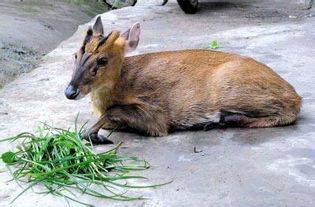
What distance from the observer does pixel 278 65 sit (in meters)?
6.40

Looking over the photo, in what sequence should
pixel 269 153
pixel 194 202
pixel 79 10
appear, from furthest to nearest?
pixel 79 10 < pixel 269 153 < pixel 194 202

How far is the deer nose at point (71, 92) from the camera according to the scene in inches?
177

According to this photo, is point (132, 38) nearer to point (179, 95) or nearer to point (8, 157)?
point (179, 95)

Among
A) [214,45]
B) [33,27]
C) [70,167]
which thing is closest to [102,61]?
[70,167]

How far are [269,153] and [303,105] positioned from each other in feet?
3.33

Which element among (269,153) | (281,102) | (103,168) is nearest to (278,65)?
(281,102)

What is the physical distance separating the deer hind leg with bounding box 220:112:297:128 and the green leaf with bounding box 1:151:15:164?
56.9 inches

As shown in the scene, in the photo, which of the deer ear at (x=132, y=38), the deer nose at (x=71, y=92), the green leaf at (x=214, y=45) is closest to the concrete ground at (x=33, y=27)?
the green leaf at (x=214, y=45)

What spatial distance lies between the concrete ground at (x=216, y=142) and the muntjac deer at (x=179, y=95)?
0.09 meters

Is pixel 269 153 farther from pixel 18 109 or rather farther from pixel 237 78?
pixel 18 109

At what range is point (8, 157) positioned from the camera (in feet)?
14.1

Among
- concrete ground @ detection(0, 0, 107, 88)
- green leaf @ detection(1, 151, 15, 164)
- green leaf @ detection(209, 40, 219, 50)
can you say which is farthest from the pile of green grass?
green leaf @ detection(209, 40, 219, 50)

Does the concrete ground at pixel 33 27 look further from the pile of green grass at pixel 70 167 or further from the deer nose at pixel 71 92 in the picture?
the pile of green grass at pixel 70 167

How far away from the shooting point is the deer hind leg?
4.83 m
